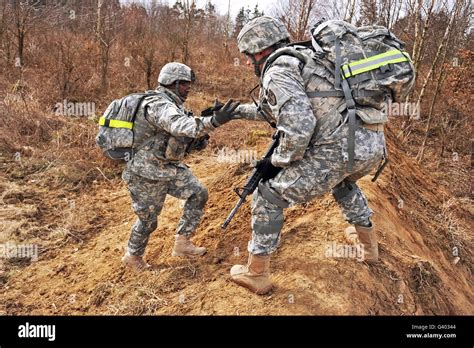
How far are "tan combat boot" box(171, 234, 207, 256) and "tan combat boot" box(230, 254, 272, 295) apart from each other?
95 centimetres

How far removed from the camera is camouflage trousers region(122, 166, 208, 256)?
3385mm

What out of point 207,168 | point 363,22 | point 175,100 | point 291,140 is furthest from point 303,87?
point 363,22

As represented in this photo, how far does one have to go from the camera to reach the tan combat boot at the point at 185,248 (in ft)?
12.3

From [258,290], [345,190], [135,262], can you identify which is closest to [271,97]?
[345,190]

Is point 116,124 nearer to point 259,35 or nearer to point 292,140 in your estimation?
point 259,35

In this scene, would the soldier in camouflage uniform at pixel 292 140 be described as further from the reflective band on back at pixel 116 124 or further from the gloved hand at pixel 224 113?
the reflective band on back at pixel 116 124

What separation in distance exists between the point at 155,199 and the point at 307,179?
1554mm

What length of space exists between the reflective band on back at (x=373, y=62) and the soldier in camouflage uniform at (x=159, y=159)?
51.8 inches

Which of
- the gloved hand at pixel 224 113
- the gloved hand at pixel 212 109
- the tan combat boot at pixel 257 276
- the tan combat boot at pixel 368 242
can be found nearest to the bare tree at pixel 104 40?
the gloved hand at pixel 212 109
